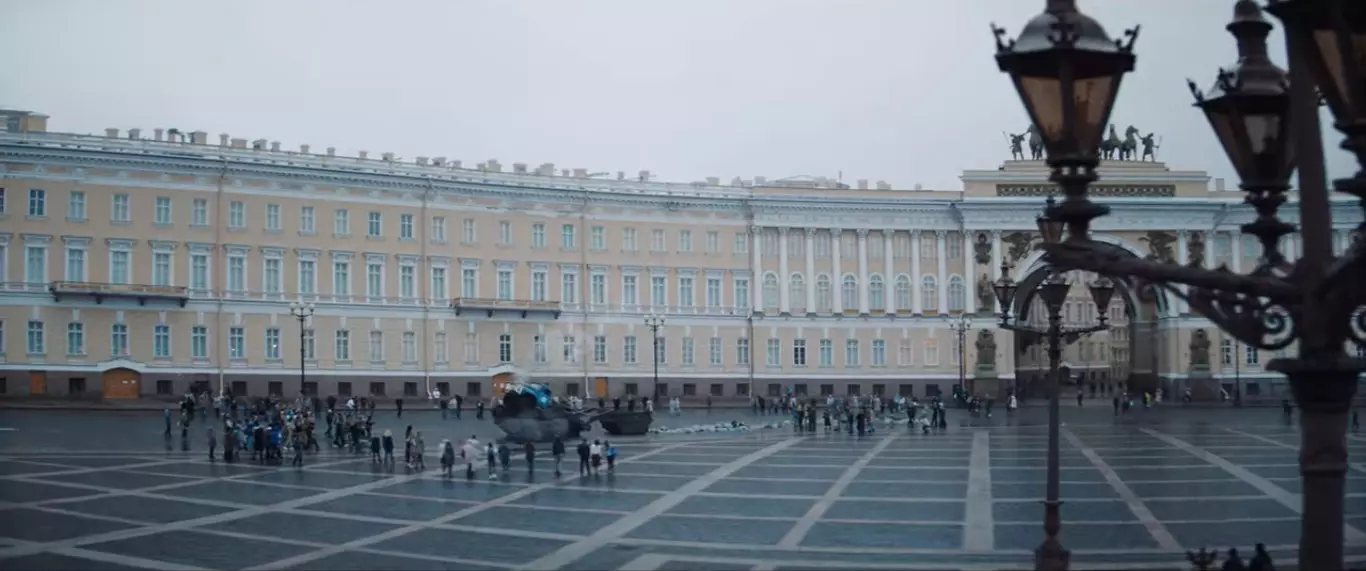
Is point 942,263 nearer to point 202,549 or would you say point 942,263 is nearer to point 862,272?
point 862,272

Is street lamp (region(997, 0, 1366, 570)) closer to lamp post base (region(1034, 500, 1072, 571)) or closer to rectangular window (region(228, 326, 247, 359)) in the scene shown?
lamp post base (region(1034, 500, 1072, 571))

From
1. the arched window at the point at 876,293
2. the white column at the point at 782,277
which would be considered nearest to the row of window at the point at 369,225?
the white column at the point at 782,277

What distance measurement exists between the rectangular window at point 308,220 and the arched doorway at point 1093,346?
31095 mm

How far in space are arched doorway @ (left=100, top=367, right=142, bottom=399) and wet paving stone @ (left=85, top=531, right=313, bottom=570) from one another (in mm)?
35052

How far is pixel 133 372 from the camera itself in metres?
55.2

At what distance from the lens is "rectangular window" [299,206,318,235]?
198 feet

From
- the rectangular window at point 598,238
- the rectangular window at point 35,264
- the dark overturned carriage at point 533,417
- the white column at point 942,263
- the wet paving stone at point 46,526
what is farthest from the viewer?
the white column at point 942,263

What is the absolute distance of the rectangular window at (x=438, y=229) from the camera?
63.7m

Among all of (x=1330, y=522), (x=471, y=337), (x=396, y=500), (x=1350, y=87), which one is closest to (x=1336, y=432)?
(x=1330, y=522)

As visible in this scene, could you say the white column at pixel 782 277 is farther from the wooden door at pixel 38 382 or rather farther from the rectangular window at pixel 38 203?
the wooden door at pixel 38 382

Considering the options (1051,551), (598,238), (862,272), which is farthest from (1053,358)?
(862,272)

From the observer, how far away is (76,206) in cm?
5462

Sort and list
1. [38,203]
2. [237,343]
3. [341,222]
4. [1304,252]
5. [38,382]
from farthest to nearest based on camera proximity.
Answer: [341,222], [237,343], [38,203], [38,382], [1304,252]

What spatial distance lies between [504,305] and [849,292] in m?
19.7
